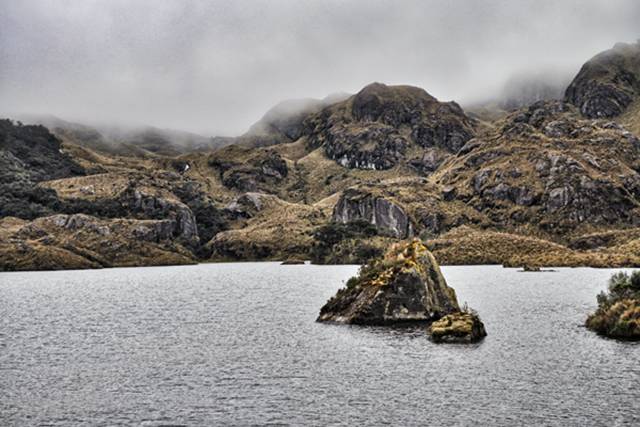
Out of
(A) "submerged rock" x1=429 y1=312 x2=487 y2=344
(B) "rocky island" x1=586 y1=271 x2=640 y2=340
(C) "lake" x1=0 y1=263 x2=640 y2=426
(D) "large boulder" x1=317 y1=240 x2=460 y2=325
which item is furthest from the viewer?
(D) "large boulder" x1=317 y1=240 x2=460 y2=325

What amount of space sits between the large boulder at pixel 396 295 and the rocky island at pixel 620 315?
14.4 meters

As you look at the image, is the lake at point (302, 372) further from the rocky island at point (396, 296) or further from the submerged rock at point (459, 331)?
the rocky island at point (396, 296)

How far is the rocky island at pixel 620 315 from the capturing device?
4600 cm

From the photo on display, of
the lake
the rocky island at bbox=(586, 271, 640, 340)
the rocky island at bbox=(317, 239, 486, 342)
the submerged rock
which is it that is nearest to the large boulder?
the rocky island at bbox=(317, 239, 486, 342)

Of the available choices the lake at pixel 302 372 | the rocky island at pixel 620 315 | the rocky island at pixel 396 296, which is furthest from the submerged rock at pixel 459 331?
the rocky island at pixel 620 315

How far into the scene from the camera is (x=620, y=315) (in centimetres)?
4775

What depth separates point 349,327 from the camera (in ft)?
176

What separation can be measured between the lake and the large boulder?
3.10 metres

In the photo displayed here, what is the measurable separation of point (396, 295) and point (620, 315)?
2035 cm

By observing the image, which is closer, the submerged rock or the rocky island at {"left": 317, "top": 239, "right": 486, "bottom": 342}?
the submerged rock

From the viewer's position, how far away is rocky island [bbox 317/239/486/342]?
55875 mm

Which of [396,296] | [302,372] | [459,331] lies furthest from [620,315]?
[302,372]

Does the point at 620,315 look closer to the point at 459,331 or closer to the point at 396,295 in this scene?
the point at 459,331

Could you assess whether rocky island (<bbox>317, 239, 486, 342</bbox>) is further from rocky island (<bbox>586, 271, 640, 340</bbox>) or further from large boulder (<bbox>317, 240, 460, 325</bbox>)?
rocky island (<bbox>586, 271, 640, 340</bbox>)
